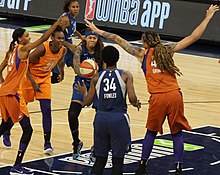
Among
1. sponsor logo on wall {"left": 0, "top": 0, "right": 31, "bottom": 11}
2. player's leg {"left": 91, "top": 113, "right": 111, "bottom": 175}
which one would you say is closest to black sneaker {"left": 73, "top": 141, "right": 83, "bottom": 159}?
player's leg {"left": 91, "top": 113, "right": 111, "bottom": 175}

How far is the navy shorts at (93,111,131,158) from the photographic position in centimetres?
895

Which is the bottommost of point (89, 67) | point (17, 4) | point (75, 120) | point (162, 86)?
point (75, 120)

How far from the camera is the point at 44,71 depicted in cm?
1142

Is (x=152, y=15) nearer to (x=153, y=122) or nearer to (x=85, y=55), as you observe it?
(x=85, y=55)

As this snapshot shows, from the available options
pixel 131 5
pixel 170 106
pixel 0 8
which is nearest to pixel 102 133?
pixel 170 106

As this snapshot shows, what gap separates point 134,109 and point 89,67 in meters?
3.72

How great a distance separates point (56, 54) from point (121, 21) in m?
9.36

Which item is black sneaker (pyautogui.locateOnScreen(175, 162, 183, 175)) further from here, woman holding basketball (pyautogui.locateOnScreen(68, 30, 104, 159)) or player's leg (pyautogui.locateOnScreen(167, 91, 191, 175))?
woman holding basketball (pyautogui.locateOnScreen(68, 30, 104, 159))

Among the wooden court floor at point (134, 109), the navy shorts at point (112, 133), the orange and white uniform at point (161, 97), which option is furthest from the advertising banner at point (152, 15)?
the navy shorts at point (112, 133)

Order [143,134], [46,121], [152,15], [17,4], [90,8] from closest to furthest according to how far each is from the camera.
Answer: [46,121] < [143,134] < [152,15] < [90,8] < [17,4]

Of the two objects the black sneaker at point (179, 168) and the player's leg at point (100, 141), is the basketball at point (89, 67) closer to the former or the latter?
the black sneaker at point (179, 168)

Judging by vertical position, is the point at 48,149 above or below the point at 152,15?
below

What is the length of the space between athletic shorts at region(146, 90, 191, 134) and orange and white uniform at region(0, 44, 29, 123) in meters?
1.54

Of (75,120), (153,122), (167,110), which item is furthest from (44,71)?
(167,110)
